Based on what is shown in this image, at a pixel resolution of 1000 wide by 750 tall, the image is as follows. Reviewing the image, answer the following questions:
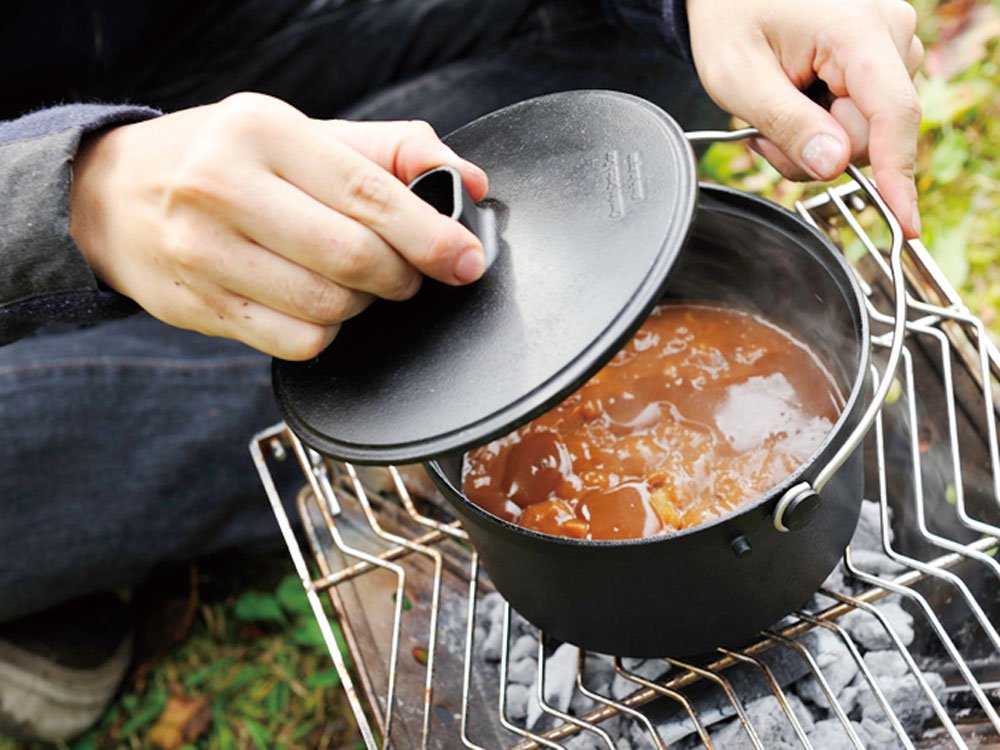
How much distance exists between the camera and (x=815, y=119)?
1.26 metres

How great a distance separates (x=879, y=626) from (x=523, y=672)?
58 cm

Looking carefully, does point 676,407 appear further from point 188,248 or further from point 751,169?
point 751,169

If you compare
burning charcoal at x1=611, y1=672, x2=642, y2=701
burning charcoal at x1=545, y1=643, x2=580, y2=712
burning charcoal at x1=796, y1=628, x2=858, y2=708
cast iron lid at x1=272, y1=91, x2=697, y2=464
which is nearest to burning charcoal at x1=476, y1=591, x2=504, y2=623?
burning charcoal at x1=545, y1=643, x2=580, y2=712

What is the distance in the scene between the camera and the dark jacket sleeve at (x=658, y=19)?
1.65 metres

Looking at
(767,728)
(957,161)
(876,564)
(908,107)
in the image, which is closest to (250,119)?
(908,107)

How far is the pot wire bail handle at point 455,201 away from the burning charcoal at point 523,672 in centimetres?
81

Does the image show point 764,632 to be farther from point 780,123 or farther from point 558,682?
point 780,123

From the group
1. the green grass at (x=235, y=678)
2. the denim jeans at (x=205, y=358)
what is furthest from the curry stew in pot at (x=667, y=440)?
the green grass at (x=235, y=678)

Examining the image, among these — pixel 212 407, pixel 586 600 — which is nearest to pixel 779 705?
pixel 586 600

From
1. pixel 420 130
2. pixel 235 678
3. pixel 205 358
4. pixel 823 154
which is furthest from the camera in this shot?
pixel 235 678

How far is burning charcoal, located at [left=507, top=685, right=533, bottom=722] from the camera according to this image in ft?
5.32

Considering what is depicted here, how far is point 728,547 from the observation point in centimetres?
114

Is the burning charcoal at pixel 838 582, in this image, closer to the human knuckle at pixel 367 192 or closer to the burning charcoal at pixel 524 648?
the burning charcoal at pixel 524 648

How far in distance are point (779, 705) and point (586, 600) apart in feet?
1.42
